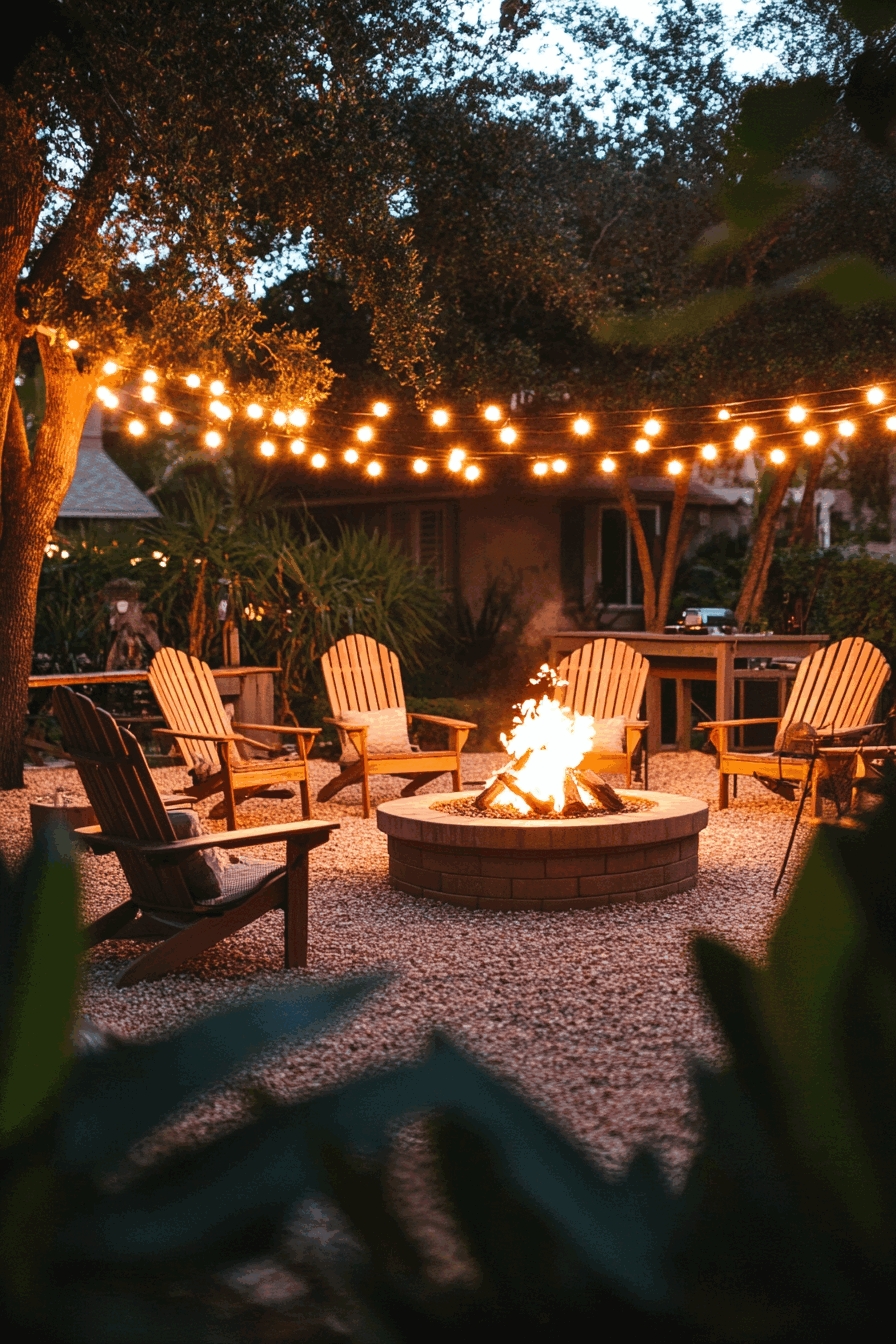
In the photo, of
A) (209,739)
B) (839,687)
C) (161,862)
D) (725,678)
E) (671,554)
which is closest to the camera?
(161,862)

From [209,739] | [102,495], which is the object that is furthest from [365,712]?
[102,495]

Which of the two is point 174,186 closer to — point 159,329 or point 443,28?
point 159,329

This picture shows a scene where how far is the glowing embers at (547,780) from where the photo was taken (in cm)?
591

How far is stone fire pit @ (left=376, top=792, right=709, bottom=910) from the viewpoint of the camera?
5.49 m

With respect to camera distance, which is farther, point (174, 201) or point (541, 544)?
point (541, 544)

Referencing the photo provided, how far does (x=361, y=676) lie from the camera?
8758mm

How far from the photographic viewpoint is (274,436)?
1043 cm

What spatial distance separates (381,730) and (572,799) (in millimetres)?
2706

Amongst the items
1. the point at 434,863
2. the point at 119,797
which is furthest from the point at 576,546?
the point at 119,797

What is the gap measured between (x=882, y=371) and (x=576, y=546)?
4.79 metres

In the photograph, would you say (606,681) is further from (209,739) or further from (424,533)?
(424,533)

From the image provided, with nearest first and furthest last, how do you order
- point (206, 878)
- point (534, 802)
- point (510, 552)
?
1. point (206, 878)
2. point (534, 802)
3. point (510, 552)

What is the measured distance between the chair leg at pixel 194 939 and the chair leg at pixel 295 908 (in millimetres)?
48

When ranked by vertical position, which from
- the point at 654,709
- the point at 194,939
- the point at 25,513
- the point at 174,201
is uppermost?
the point at 174,201
